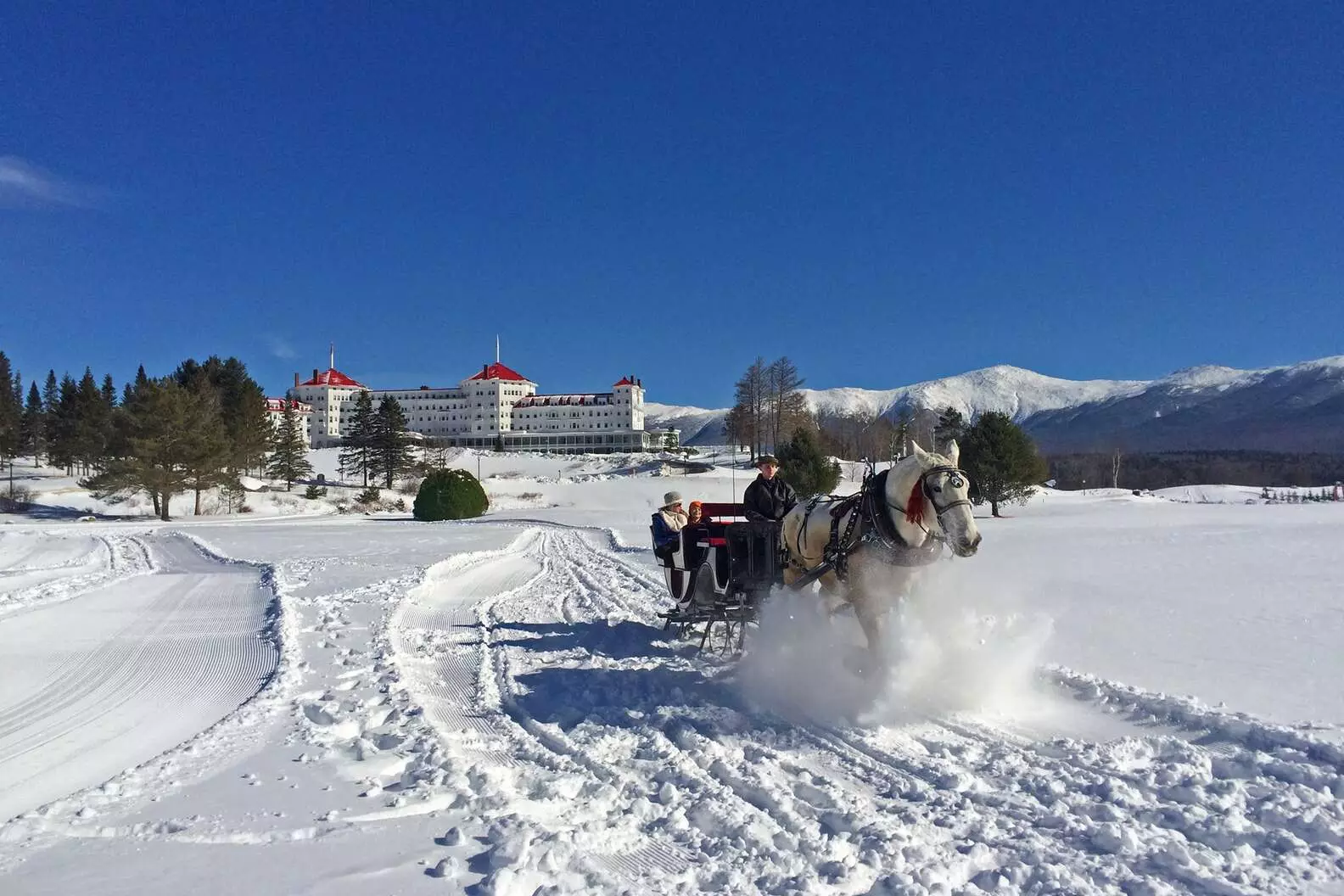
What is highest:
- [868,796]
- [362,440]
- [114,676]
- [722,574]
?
[362,440]

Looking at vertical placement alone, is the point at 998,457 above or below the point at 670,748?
above

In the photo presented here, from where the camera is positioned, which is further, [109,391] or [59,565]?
[109,391]

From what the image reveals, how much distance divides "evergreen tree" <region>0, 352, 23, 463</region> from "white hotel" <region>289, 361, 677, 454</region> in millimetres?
34787

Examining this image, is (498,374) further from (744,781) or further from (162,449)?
(744,781)

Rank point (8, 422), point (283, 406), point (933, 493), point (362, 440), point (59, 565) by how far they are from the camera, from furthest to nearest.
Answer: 1. point (283, 406)
2. point (8, 422)
3. point (362, 440)
4. point (59, 565)
5. point (933, 493)

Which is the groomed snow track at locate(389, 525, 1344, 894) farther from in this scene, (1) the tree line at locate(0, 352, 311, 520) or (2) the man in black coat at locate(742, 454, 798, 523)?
(1) the tree line at locate(0, 352, 311, 520)

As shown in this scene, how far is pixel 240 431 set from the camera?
5441 centimetres

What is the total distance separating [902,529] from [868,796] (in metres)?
2.16

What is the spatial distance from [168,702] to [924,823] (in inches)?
229

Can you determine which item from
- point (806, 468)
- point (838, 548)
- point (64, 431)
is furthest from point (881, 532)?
point (64, 431)

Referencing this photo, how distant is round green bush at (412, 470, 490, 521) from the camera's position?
123 ft

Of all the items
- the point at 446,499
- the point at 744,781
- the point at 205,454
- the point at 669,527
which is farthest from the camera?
the point at 205,454

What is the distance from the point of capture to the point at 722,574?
8.88m

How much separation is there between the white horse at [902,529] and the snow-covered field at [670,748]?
11.9 inches
